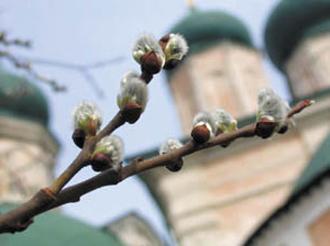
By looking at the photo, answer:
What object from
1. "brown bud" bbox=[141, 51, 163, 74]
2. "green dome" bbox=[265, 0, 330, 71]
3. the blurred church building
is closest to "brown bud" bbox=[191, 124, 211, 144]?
"brown bud" bbox=[141, 51, 163, 74]

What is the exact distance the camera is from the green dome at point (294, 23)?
39.0 ft

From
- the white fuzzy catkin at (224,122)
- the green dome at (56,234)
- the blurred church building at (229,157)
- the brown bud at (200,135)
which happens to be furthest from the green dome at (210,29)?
the brown bud at (200,135)

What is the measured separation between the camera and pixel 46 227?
7797mm

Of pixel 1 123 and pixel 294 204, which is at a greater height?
pixel 1 123

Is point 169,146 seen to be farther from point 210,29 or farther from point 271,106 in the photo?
point 210,29

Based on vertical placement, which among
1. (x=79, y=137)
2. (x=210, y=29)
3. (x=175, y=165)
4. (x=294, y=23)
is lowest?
(x=294, y=23)

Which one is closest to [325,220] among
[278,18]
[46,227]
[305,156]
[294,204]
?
[294,204]

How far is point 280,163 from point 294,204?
364 centimetres

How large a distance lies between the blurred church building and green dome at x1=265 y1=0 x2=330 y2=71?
0.02 metres

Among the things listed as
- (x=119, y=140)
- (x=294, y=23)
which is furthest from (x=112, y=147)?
(x=294, y=23)

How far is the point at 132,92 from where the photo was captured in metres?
1.21

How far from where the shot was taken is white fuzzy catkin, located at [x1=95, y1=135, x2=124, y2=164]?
1198mm

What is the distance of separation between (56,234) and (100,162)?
6.77m

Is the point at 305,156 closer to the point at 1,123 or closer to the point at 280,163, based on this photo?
the point at 280,163
